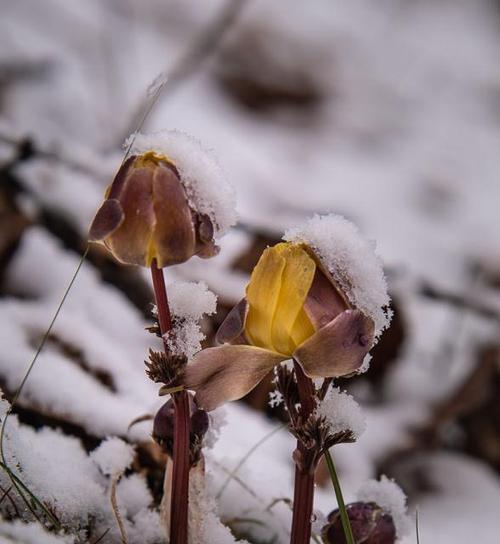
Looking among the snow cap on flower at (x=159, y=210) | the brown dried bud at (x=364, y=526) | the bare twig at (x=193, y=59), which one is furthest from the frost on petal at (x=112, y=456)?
the bare twig at (x=193, y=59)

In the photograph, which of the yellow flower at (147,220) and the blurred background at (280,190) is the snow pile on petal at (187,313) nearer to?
the yellow flower at (147,220)

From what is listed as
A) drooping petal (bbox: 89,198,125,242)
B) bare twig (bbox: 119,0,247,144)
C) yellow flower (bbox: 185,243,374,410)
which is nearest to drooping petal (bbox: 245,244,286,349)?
yellow flower (bbox: 185,243,374,410)

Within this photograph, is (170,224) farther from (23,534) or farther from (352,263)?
(23,534)

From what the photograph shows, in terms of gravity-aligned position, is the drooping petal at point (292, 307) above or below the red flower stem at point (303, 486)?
above

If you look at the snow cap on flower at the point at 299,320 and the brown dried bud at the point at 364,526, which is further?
the brown dried bud at the point at 364,526

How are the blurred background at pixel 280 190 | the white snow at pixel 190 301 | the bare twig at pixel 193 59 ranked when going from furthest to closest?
the bare twig at pixel 193 59
the blurred background at pixel 280 190
the white snow at pixel 190 301

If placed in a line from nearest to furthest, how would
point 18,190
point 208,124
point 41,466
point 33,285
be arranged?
point 41,466 < point 33,285 < point 18,190 < point 208,124

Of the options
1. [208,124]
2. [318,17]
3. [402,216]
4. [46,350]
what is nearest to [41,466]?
[46,350]

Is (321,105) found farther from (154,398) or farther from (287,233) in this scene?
(287,233)
